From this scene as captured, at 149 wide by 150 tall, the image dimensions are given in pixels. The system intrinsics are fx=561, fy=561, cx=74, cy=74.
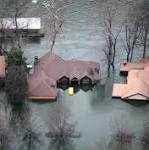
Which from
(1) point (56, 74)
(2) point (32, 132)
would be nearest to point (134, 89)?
(1) point (56, 74)

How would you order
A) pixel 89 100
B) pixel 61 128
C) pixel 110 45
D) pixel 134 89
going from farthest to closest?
1. pixel 110 45
2. pixel 89 100
3. pixel 134 89
4. pixel 61 128

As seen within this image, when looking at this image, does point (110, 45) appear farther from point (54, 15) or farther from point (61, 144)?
point (61, 144)

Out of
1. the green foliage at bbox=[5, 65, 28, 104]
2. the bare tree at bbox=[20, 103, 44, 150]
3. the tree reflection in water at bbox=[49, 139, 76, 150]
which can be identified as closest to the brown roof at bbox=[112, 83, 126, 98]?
the bare tree at bbox=[20, 103, 44, 150]

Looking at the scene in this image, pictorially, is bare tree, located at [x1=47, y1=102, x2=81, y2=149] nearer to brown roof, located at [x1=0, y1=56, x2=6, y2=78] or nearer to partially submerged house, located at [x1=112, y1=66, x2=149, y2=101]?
partially submerged house, located at [x1=112, y1=66, x2=149, y2=101]

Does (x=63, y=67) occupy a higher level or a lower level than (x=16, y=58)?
lower

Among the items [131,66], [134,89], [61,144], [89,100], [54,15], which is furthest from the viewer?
[54,15]

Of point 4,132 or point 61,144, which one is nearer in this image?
point 4,132
